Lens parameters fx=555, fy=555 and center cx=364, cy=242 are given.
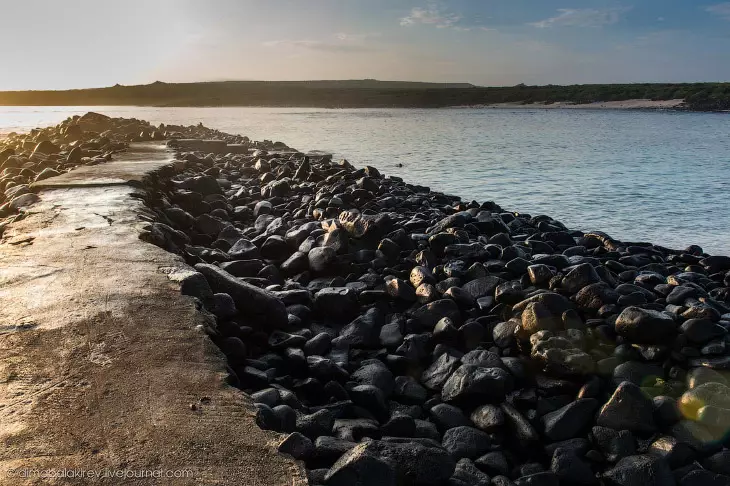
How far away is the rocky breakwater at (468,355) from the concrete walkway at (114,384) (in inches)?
8.3

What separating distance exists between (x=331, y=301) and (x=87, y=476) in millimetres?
2455

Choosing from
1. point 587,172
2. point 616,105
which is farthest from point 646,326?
point 616,105

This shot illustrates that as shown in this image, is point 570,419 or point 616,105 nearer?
point 570,419

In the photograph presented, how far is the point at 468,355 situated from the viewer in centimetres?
317

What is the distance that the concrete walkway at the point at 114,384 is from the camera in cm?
168

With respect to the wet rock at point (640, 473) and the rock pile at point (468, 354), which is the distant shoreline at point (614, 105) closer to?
the rock pile at point (468, 354)

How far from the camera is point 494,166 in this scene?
14805mm

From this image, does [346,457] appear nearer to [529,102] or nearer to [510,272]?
[510,272]

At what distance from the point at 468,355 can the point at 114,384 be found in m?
1.88

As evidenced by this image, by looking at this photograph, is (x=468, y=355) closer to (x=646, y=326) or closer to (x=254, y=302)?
(x=646, y=326)

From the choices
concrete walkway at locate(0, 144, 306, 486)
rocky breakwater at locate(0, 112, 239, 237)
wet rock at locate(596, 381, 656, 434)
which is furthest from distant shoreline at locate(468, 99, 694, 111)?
concrete walkway at locate(0, 144, 306, 486)

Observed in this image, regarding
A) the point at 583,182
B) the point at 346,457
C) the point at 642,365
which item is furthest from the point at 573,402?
the point at 583,182

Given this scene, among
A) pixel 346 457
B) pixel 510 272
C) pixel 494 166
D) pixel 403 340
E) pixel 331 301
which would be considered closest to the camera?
pixel 346 457

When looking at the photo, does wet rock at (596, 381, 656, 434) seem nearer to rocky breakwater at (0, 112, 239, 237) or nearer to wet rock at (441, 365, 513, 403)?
wet rock at (441, 365, 513, 403)
